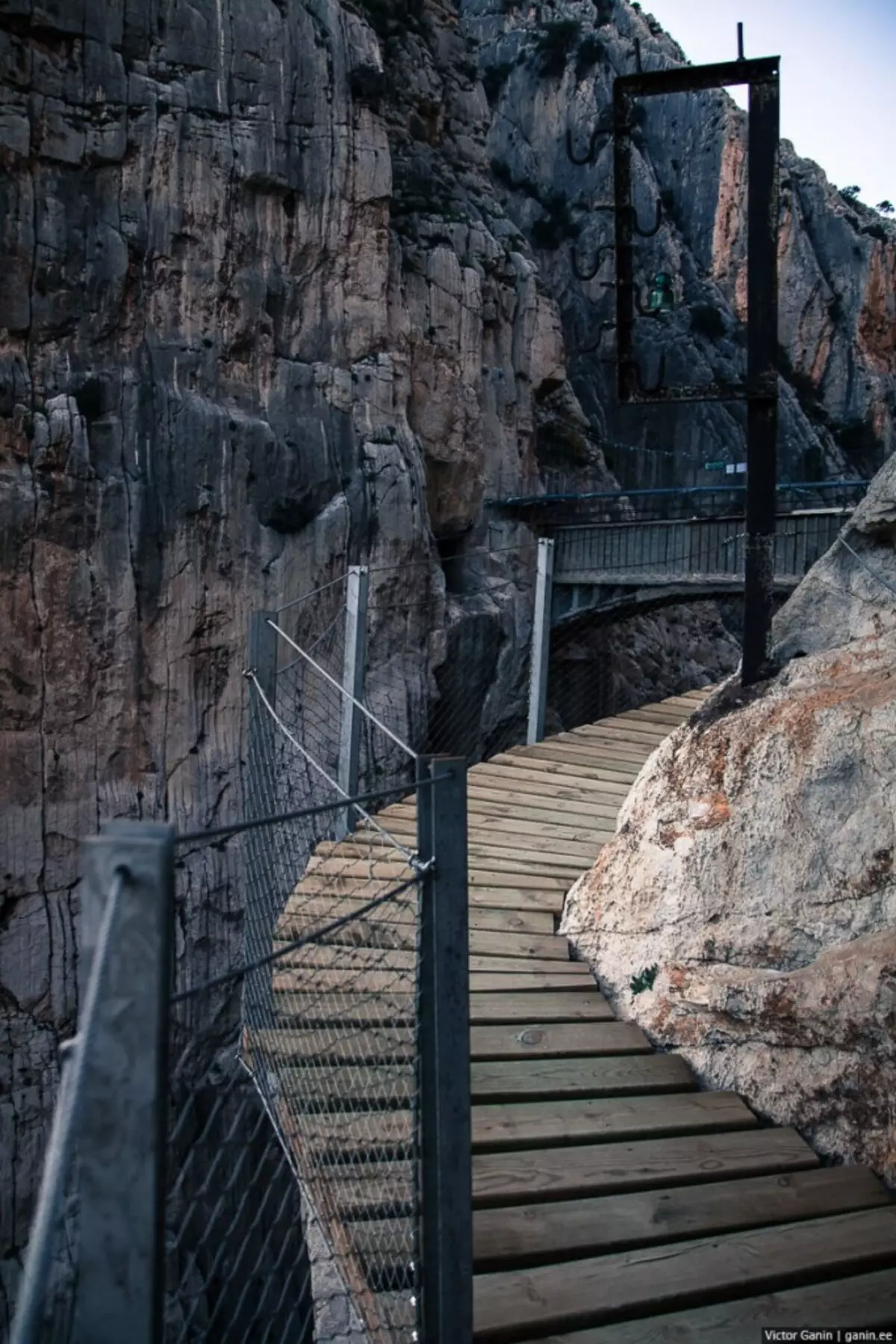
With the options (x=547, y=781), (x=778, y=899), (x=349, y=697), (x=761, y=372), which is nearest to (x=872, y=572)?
(x=761, y=372)

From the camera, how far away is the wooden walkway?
2.40 m

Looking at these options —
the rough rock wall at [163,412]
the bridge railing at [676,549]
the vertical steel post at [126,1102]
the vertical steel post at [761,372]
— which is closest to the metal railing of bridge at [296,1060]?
the vertical steel post at [126,1102]

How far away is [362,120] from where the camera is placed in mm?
16938

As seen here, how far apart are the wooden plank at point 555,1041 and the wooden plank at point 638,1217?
63 centimetres

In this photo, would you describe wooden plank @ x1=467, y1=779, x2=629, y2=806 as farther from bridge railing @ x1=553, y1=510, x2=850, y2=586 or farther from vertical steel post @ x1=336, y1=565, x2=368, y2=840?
Result: bridge railing @ x1=553, y1=510, x2=850, y2=586

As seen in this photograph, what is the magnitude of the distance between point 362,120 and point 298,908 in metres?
15.4

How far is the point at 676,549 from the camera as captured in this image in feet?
60.3

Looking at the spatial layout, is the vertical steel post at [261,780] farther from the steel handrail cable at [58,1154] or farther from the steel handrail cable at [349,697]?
the steel handrail cable at [58,1154]

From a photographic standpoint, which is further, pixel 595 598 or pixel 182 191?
pixel 595 598

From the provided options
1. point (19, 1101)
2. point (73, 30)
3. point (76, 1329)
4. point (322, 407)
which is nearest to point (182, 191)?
point (73, 30)

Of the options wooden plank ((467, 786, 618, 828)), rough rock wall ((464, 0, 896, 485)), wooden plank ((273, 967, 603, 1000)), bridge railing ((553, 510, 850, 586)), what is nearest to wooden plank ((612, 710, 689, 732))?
wooden plank ((467, 786, 618, 828))

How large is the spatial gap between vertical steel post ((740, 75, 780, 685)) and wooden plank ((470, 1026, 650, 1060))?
4.71 feet

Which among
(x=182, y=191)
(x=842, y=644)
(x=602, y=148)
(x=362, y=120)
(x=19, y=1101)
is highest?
(x=602, y=148)

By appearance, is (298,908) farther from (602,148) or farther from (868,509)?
(602,148)
